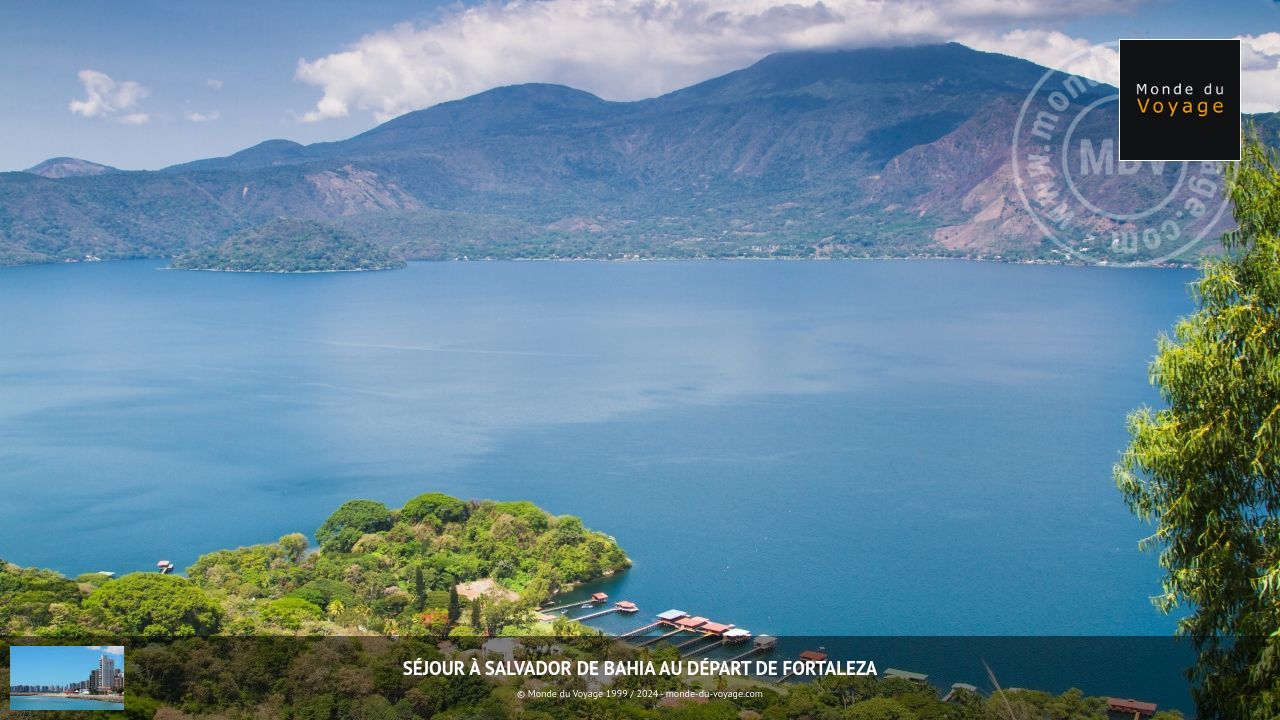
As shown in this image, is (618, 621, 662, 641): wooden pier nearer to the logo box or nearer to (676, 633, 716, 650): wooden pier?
(676, 633, 716, 650): wooden pier

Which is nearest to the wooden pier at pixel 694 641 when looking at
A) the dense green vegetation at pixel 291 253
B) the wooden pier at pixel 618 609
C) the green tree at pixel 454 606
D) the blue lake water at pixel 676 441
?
the blue lake water at pixel 676 441

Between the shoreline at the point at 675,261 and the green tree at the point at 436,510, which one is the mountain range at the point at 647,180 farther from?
the green tree at the point at 436,510

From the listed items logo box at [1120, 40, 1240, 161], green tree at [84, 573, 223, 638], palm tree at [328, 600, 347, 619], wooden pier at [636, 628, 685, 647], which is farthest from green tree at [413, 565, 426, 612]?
logo box at [1120, 40, 1240, 161]

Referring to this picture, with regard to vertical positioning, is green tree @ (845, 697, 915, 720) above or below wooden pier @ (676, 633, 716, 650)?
above

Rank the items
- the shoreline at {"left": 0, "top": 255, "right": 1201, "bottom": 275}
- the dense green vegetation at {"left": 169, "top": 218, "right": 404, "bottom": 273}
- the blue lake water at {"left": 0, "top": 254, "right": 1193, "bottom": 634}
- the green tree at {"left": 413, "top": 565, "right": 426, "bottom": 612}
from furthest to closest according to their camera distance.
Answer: the dense green vegetation at {"left": 169, "top": 218, "right": 404, "bottom": 273} < the shoreline at {"left": 0, "top": 255, "right": 1201, "bottom": 275} < the blue lake water at {"left": 0, "top": 254, "right": 1193, "bottom": 634} < the green tree at {"left": 413, "top": 565, "right": 426, "bottom": 612}

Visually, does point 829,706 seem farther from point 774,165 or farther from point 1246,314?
point 774,165

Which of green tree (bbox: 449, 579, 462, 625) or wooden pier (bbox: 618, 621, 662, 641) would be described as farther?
wooden pier (bbox: 618, 621, 662, 641)

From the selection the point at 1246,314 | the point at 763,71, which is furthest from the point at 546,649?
the point at 763,71

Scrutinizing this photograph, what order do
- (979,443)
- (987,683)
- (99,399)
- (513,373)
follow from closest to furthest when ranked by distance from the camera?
(987,683)
(979,443)
(99,399)
(513,373)
